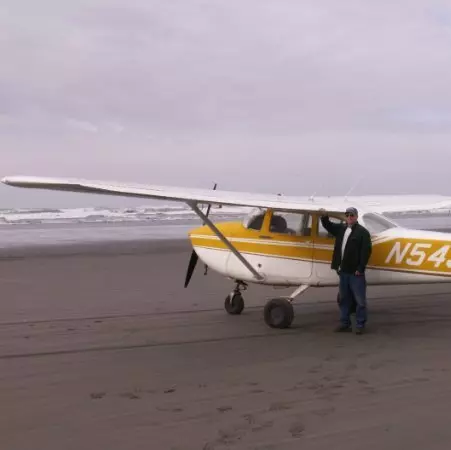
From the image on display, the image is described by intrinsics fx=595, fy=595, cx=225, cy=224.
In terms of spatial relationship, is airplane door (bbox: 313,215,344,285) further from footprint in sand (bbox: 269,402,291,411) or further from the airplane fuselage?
footprint in sand (bbox: 269,402,291,411)

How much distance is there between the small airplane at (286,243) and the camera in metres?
7.73

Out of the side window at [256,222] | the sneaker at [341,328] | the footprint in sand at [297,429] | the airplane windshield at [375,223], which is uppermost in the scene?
the airplane windshield at [375,223]

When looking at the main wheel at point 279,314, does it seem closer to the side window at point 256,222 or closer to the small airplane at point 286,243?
the small airplane at point 286,243

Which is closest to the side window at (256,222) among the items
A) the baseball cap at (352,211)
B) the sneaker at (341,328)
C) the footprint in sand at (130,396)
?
the baseball cap at (352,211)

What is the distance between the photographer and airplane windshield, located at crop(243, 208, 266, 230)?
9062 mm

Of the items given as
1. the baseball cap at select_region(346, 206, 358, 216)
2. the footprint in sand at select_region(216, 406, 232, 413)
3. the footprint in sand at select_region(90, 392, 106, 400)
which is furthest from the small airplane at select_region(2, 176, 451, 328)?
the footprint in sand at select_region(216, 406, 232, 413)

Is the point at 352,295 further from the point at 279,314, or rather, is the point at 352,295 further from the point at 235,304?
the point at 235,304

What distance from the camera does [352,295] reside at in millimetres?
8102

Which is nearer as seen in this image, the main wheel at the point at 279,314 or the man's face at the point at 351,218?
the man's face at the point at 351,218

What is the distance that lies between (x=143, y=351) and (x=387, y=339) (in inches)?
120

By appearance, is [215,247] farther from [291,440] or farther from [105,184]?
[291,440]

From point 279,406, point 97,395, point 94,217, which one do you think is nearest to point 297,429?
point 279,406

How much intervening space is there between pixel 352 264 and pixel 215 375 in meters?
2.81

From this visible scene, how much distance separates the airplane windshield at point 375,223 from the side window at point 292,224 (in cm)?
81
